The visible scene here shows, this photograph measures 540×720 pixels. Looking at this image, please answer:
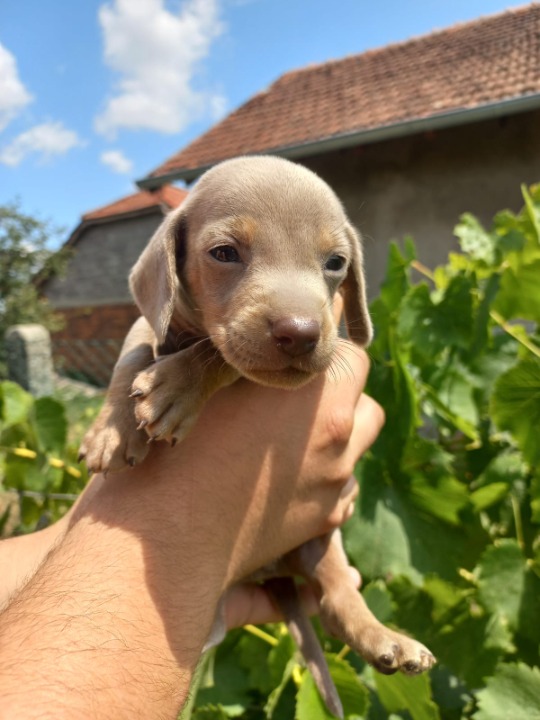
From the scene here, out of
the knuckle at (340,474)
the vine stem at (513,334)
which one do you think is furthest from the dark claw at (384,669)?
the vine stem at (513,334)

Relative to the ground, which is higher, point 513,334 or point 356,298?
point 356,298

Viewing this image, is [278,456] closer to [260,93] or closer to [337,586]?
[337,586]

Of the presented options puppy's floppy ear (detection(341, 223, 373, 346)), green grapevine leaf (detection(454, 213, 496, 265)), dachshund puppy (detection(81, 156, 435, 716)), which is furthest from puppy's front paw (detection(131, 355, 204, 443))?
green grapevine leaf (detection(454, 213, 496, 265))

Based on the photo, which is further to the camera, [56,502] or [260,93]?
[260,93]

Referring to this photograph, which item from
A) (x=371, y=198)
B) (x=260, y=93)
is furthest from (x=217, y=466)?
(x=260, y=93)

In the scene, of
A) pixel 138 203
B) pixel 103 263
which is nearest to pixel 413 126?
pixel 138 203

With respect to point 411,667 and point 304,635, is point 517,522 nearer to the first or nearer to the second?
point 411,667
